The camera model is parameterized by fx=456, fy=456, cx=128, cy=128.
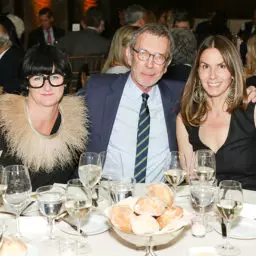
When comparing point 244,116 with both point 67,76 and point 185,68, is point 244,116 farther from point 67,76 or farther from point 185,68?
point 185,68

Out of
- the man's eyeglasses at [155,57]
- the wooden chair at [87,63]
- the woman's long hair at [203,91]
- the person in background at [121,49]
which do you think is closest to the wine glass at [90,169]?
the woman's long hair at [203,91]

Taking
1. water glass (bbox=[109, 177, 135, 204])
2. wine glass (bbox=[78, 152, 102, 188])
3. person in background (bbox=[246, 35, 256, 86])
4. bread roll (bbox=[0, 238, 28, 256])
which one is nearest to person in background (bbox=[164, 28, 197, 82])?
person in background (bbox=[246, 35, 256, 86])

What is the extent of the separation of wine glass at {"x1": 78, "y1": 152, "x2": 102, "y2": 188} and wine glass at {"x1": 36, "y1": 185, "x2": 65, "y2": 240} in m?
0.26

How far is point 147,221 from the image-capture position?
1.41 metres

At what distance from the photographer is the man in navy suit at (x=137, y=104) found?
2.76 meters

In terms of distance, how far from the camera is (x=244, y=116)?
260 centimetres

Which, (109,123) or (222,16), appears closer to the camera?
(109,123)

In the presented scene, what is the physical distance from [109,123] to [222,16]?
4.70 metres

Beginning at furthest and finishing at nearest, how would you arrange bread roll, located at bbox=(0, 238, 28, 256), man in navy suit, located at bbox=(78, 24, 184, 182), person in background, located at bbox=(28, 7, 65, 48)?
1. person in background, located at bbox=(28, 7, 65, 48)
2. man in navy suit, located at bbox=(78, 24, 184, 182)
3. bread roll, located at bbox=(0, 238, 28, 256)

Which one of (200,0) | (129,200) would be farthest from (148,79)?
(200,0)

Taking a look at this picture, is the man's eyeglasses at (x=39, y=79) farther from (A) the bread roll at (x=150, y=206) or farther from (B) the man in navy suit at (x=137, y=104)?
(A) the bread roll at (x=150, y=206)

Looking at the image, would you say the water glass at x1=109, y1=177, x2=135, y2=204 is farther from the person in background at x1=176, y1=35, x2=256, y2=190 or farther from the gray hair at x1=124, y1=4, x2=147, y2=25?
the gray hair at x1=124, y1=4, x2=147, y2=25

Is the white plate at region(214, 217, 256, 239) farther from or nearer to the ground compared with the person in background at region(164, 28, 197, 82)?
nearer to the ground

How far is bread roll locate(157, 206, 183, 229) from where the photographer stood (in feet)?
4.80
